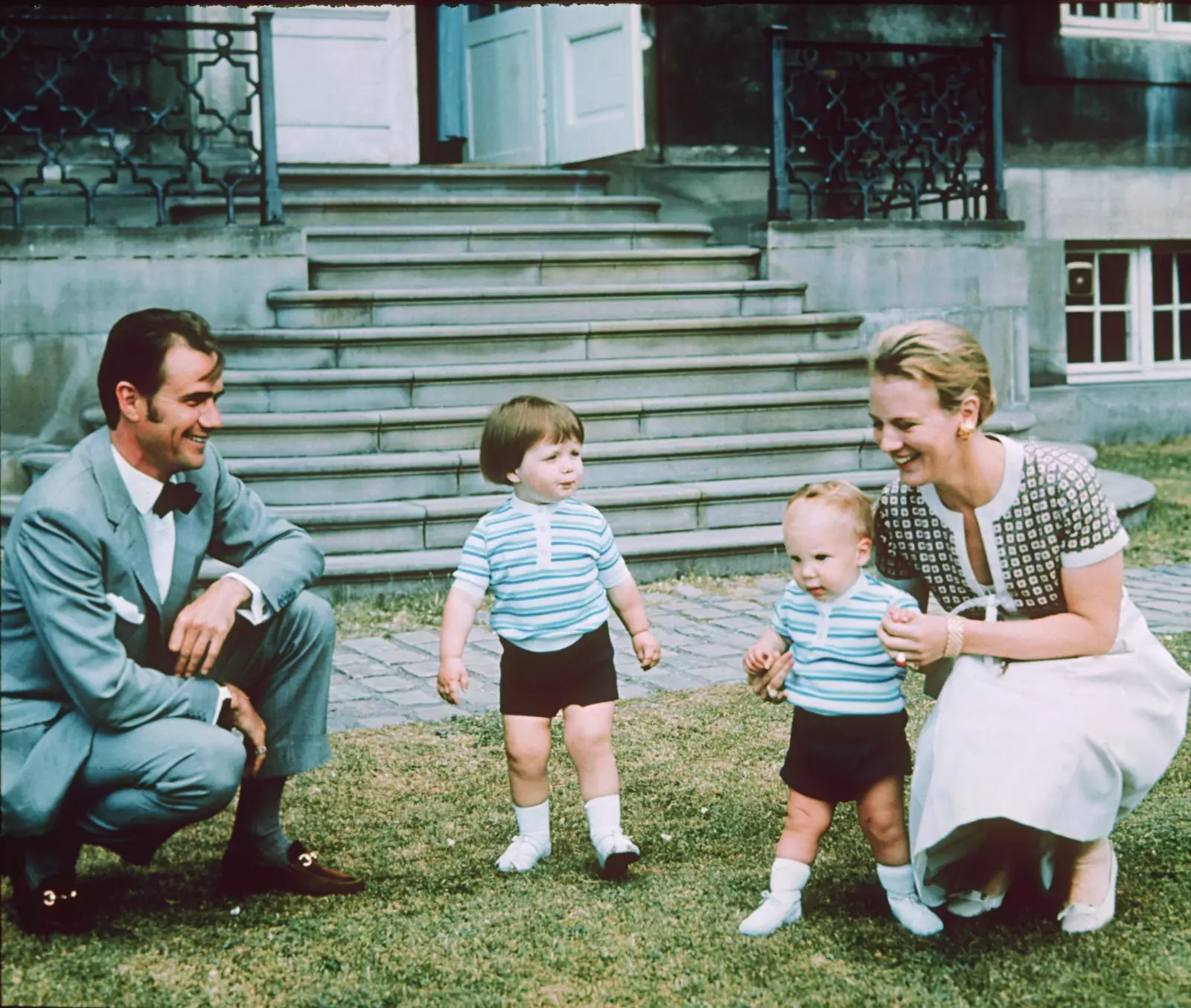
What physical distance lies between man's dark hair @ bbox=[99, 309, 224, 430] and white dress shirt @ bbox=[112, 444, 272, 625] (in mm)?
125

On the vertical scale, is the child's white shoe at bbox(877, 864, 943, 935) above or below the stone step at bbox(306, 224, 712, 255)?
below

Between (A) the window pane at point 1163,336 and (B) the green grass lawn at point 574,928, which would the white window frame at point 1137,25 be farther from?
(B) the green grass lawn at point 574,928

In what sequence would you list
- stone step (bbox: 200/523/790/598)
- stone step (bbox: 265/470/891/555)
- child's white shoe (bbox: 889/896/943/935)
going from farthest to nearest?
stone step (bbox: 265/470/891/555)
stone step (bbox: 200/523/790/598)
child's white shoe (bbox: 889/896/943/935)

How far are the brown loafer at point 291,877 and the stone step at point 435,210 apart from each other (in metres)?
5.97

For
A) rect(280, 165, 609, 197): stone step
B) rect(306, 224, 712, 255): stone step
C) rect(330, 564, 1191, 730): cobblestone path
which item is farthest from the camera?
rect(280, 165, 609, 197): stone step

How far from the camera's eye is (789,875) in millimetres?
3258

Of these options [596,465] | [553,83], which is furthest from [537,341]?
[553,83]

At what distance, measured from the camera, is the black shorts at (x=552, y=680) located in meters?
3.74

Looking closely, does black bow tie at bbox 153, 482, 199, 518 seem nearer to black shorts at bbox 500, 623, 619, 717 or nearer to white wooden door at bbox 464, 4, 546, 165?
black shorts at bbox 500, 623, 619, 717

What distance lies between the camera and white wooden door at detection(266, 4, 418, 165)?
10750 millimetres

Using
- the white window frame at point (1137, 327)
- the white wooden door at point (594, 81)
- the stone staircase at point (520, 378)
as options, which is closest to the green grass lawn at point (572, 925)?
the stone staircase at point (520, 378)

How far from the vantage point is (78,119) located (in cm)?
955

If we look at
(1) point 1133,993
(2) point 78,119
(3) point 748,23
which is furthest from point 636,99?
(1) point 1133,993

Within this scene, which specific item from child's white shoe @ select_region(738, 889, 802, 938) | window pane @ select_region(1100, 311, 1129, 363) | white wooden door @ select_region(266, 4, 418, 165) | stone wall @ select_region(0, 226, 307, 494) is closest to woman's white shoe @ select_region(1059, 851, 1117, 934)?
child's white shoe @ select_region(738, 889, 802, 938)
